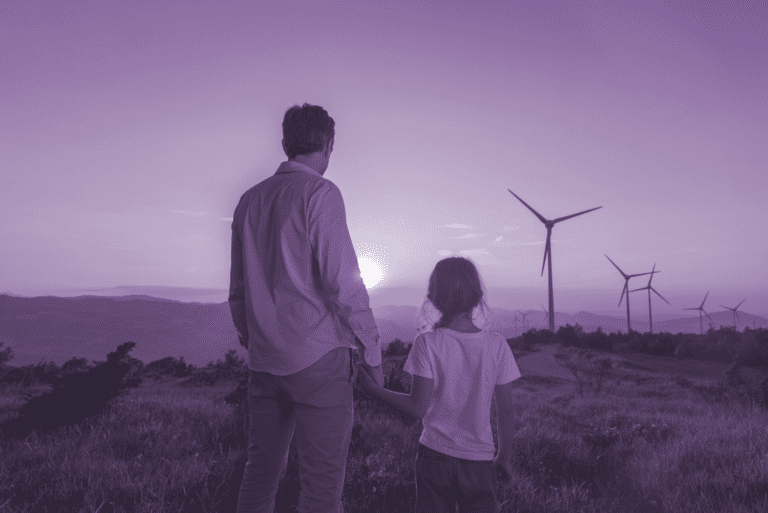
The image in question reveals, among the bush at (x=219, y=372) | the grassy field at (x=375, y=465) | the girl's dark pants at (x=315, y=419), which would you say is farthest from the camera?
the bush at (x=219, y=372)

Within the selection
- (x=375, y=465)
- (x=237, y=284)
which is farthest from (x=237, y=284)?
(x=375, y=465)

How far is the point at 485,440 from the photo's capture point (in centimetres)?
237

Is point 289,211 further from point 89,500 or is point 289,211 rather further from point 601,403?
point 601,403

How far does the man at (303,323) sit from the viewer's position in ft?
6.95

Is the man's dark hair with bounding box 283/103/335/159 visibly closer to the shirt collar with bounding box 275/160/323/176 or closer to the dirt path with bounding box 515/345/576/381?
the shirt collar with bounding box 275/160/323/176

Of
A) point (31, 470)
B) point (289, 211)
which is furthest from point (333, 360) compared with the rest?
point (31, 470)

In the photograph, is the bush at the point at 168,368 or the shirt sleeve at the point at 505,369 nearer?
the shirt sleeve at the point at 505,369

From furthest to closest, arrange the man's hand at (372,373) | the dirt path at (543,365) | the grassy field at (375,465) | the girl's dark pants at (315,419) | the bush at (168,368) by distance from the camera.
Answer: the dirt path at (543,365) < the bush at (168,368) < the grassy field at (375,465) < the man's hand at (372,373) < the girl's dark pants at (315,419)

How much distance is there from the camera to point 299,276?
7.28ft

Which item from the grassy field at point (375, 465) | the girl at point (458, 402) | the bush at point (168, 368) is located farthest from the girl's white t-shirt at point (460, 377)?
the bush at point (168, 368)

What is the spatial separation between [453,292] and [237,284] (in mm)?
1134

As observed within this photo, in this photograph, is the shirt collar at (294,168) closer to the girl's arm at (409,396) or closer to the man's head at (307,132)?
the man's head at (307,132)

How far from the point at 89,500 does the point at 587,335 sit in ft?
89.8

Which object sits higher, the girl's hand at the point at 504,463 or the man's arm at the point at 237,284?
the man's arm at the point at 237,284
